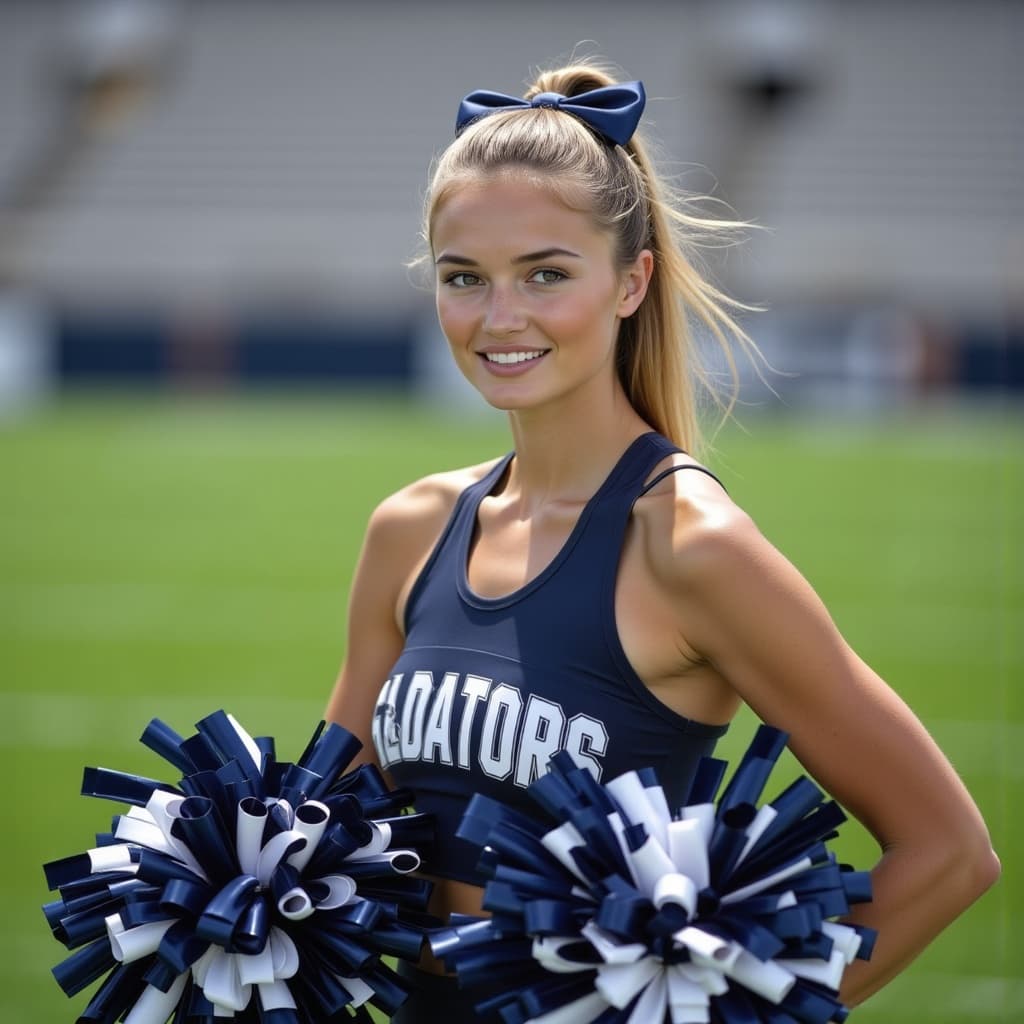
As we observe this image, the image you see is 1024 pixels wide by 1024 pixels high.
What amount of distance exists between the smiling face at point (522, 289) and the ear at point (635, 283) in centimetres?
4

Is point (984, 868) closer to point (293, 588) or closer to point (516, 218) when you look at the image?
point (516, 218)

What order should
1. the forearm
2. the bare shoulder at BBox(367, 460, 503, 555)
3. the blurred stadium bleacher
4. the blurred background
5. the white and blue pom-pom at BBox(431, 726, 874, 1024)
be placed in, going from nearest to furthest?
the white and blue pom-pom at BBox(431, 726, 874, 1024) → the forearm → the bare shoulder at BBox(367, 460, 503, 555) → the blurred background → the blurred stadium bleacher

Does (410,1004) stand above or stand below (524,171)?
below

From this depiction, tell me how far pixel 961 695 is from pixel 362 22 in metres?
24.6

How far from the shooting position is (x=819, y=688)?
1692mm

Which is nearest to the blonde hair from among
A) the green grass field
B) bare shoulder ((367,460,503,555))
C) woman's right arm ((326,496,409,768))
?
bare shoulder ((367,460,503,555))

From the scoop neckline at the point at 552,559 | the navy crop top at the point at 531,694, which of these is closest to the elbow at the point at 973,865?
the navy crop top at the point at 531,694

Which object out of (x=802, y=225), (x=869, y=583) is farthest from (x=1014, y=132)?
(x=869, y=583)

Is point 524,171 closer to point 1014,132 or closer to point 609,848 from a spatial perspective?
point 609,848

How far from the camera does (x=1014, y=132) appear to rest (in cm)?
2570

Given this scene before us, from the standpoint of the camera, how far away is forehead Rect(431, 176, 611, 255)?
1850 millimetres

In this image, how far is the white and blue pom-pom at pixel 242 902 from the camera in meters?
1.73

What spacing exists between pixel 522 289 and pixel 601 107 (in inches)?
11.7

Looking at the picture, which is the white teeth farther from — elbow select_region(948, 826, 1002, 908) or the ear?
elbow select_region(948, 826, 1002, 908)
